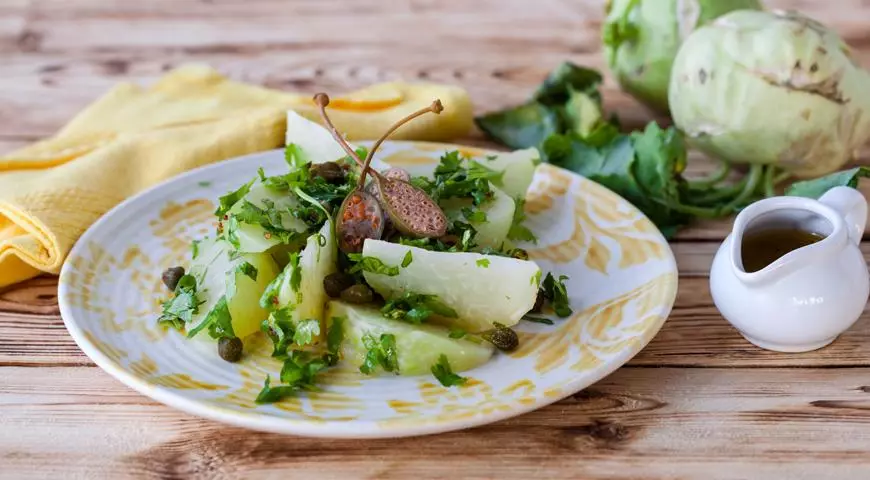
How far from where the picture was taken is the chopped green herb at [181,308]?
2.05 m

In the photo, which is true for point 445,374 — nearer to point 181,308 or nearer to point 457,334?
point 457,334

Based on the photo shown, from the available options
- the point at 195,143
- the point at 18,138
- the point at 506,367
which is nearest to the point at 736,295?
the point at 506,367

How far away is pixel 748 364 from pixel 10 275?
179cm

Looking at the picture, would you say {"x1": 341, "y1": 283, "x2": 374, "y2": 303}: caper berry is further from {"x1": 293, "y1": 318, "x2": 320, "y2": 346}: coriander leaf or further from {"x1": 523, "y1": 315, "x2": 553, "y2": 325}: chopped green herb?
{"x1": 523, "y1": 315, "x2": 553, "y2": 325}: chopped green herb

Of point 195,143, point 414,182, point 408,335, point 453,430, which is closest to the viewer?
point 453,430

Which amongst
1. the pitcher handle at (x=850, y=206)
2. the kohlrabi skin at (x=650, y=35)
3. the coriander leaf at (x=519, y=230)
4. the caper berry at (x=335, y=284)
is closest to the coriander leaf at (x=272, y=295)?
the caper berry at (x=335, y=284)

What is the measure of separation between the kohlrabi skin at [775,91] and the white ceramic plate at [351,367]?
1.48 feet

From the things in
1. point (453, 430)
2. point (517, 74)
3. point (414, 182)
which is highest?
point (414, 182)

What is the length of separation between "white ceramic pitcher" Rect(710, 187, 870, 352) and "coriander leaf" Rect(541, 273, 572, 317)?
1.09ft

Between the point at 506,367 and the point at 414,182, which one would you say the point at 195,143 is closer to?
the point at 414,182

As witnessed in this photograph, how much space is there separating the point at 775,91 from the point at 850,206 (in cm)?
54

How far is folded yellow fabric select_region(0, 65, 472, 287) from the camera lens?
245 centimetres

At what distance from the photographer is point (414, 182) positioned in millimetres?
2246

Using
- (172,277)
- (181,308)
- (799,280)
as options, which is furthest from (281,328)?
(799,280)
